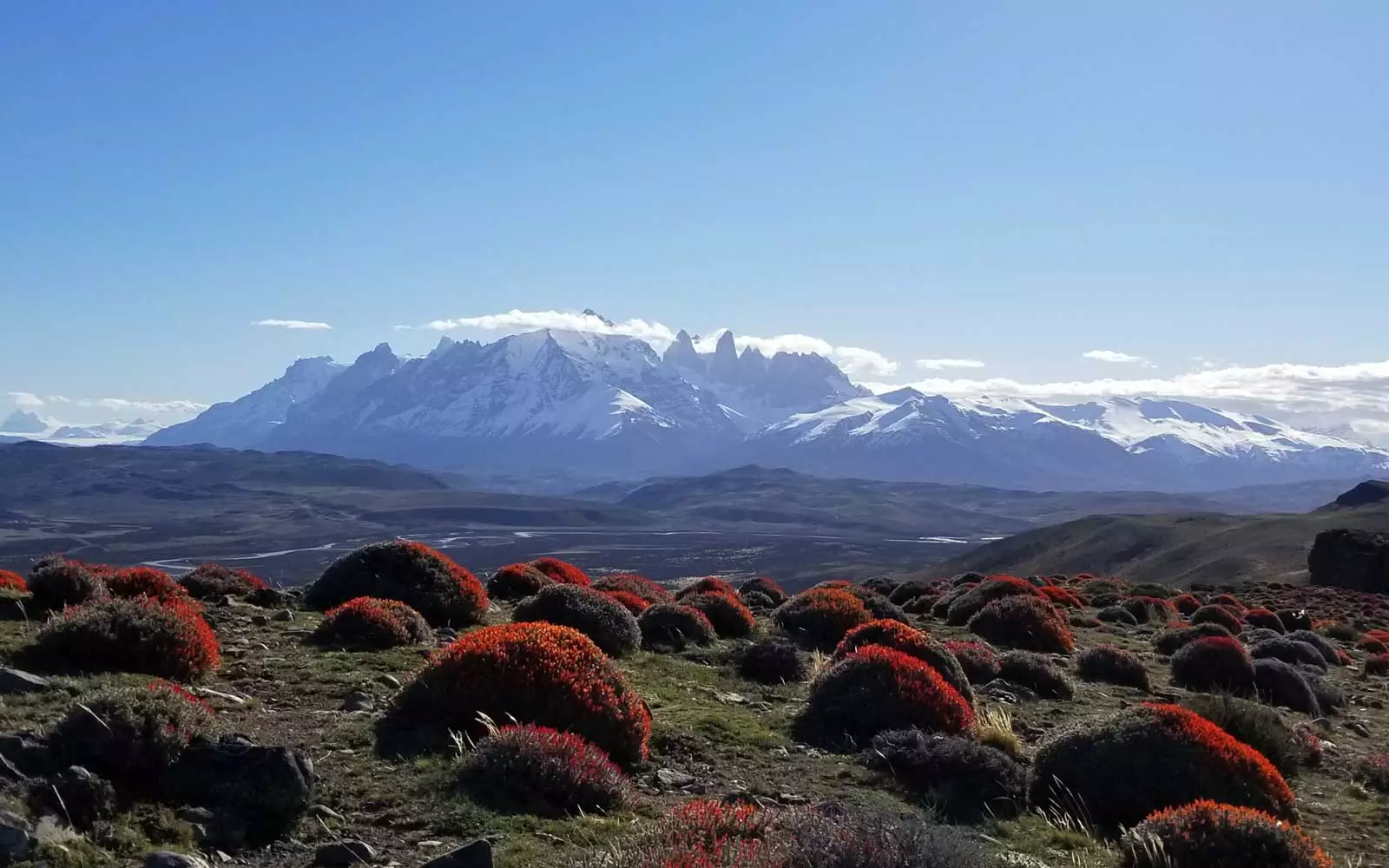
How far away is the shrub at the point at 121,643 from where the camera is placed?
33.2 feet

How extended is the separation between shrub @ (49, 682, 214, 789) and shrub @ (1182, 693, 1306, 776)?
1219 centimetres

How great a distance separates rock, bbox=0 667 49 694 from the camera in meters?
8.86

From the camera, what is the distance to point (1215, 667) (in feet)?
63.5

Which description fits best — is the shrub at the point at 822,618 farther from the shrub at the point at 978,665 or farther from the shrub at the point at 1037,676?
the shrub at the point at 1037,676

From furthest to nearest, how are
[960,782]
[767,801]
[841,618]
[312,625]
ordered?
[841,618], [312,625], [960,782], [767,801]

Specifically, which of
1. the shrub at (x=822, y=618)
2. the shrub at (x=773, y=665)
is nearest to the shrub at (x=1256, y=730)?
the shrub at (x=773, y=665)

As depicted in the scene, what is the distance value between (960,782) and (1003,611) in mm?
14838

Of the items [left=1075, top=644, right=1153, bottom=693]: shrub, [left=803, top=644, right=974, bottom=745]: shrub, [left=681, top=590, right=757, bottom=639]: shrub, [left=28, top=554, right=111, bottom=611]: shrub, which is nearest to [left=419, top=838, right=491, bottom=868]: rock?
[left=803, top=644, right=974, bottom=745]: shrub

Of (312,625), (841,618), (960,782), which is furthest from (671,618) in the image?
(960,782)

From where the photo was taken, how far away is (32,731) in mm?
7320

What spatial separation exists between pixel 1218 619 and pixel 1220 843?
26532mm

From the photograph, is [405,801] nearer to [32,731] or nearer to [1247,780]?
[32,731]

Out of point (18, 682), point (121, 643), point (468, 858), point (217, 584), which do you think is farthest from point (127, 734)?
point (217, 584)

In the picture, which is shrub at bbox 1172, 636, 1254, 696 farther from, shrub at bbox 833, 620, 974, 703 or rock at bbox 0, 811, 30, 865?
rock at bbox 0, 811, 30, 865
